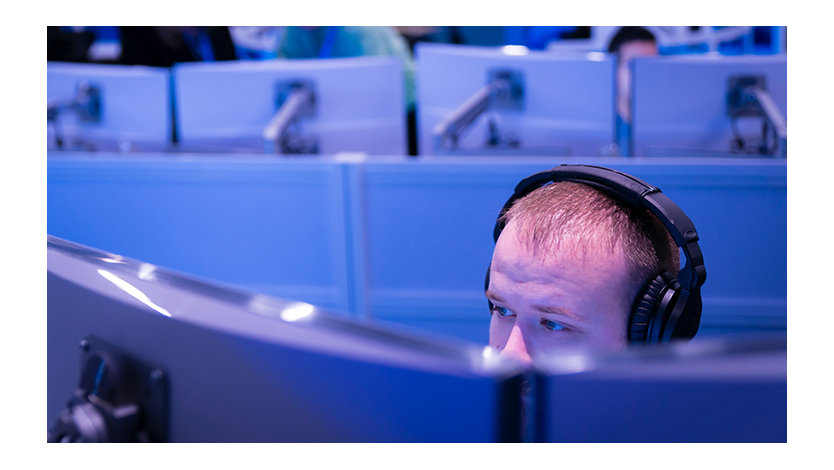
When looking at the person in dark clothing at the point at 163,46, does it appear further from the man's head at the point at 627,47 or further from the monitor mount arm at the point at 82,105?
the man's head at the point at 627,47

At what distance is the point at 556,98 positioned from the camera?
227 cm

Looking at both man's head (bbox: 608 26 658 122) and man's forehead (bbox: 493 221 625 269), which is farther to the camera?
man's head (bbox: 608 26 658 122)

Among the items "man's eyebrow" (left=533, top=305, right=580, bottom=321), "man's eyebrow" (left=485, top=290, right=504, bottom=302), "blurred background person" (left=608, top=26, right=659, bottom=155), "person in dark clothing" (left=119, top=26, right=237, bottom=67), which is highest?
"person in dark clothing" (left=119, top=26, right=237, bottom=67)

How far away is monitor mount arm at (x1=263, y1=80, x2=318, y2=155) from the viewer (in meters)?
2.28

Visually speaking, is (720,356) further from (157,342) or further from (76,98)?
(76,98)

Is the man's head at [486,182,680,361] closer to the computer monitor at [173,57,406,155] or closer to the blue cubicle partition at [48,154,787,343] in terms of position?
the blue cubicle partition at [48,154,787,343]

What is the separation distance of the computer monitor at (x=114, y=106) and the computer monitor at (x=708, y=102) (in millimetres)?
1665

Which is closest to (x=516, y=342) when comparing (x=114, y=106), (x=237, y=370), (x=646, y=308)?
(x=646, y=308)

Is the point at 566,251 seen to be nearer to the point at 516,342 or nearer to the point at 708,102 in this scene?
the point at 516,342

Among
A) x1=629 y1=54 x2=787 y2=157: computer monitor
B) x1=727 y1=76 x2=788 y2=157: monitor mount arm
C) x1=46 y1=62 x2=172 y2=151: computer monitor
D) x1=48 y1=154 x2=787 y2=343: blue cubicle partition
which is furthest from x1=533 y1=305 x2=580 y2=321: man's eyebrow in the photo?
x1=46 y1=62 x2=172 y2=151: computer monitor

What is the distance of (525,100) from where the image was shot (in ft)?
7.62

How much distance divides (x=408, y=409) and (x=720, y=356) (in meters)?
0.15

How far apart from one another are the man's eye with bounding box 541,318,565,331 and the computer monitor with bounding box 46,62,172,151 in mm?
2096

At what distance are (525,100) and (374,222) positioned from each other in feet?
2.54
